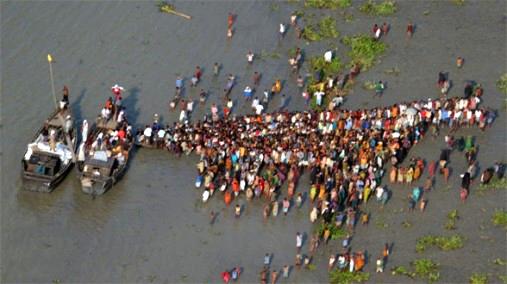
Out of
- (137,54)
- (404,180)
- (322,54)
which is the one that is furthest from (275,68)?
(404,180)

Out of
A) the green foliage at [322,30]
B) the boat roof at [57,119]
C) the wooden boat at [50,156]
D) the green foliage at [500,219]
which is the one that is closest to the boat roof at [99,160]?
the wooden boat at [50,156]

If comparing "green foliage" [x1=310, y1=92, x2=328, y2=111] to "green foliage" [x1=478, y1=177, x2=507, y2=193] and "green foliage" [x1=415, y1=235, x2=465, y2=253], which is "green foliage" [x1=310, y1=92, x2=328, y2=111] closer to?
"green foliage" [x1=478, y1=177, x2=507, y2=193]

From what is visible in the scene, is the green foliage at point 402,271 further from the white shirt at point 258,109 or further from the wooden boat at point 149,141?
the wooden boat at point 149,141

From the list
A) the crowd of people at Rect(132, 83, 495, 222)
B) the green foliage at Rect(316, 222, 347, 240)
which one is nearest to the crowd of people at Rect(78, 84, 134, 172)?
the crowd of people at Rect(132, 83, 495, 222)

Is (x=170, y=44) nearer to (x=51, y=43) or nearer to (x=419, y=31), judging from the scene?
(x=51, y=43)

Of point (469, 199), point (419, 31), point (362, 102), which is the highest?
point (419, 31)

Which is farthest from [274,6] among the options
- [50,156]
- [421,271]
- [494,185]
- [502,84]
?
[421,271]
